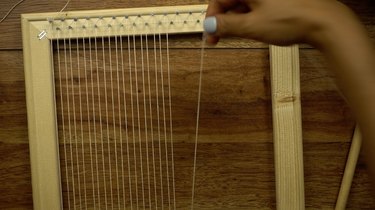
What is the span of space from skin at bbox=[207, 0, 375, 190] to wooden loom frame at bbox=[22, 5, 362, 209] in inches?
10.1

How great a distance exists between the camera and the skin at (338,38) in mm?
275

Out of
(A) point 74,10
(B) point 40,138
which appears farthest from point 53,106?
(A) point 74,10

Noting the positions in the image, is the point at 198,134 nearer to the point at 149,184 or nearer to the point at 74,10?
the point at 149,184

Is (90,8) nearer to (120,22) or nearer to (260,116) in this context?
(120,22)

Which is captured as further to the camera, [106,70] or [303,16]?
[106,70]

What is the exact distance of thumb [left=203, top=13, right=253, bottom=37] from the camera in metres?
0.34

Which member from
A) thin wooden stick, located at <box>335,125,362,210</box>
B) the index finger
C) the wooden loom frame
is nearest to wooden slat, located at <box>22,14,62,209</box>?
the wooden loom frame

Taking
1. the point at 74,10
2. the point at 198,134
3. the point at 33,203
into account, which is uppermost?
the point at 74,10

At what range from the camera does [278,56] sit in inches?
22.4

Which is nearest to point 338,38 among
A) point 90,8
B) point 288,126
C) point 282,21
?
point 282,21

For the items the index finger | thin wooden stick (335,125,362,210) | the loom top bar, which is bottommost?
thin wooden stick (335,125,362,210)

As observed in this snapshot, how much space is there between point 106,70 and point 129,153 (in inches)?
6.1

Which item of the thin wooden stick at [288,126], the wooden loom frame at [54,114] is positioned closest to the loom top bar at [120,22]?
the wooden loom frame at [54,114]

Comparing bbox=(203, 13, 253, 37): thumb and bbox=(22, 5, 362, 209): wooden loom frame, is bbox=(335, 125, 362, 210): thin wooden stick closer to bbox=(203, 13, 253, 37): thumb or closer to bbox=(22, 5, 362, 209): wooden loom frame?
bbox=(22, 5, 362, 209): wooden loom frame
